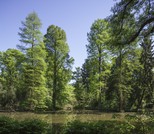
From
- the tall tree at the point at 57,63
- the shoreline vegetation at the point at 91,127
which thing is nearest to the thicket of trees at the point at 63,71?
the tall tree at the point at 57,63

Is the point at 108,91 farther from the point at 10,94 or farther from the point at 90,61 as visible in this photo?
the point at 10,94

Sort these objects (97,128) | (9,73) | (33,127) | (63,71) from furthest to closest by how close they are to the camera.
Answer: (9,73), (63,71), (33,127), (97,128)

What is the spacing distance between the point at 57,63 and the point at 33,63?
497 centimetres

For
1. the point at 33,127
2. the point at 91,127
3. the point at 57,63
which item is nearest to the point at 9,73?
the point at 57,63

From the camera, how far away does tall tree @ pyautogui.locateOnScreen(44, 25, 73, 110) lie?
31698mm

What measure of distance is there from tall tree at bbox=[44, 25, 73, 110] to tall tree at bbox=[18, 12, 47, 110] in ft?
10.8

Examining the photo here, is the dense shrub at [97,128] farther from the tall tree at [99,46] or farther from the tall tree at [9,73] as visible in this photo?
the tall tree at [9,73]

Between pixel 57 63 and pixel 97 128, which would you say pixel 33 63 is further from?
pixel 97 128

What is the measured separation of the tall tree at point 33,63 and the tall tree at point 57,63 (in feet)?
10.8

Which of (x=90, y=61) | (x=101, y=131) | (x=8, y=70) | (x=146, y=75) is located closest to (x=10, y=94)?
(x=8, y=70)

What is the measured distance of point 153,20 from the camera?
1158cm

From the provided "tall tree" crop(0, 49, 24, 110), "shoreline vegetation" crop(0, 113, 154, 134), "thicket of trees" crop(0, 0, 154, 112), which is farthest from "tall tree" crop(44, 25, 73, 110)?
"shoreline vegetation" crop(0, 113, 154, 134)

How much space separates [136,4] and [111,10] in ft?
→ 4.53

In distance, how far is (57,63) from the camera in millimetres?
32375
